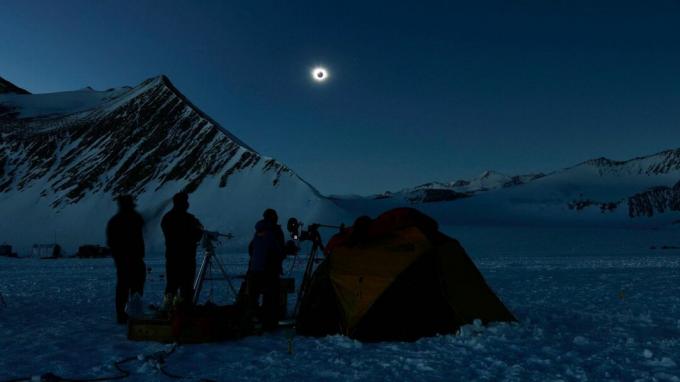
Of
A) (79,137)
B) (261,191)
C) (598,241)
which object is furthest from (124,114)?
(598,241)

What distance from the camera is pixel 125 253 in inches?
357

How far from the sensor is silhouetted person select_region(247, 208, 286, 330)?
8.45 meters

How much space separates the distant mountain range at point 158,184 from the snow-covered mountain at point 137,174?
0.58 feet

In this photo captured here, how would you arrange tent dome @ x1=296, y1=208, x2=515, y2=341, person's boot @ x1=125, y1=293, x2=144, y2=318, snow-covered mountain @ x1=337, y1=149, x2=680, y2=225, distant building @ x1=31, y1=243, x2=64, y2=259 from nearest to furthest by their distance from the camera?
tent dome @ x1=296, y1=208, x2=515, y2=341 < person's boot @ x1=125, y1=293, x2=144, y2=318 < distant building @ x1=31, y1=243, x2=64, y2=259 < snow-covered mountain @ x1=337, y1=149, x2=680, y2=225

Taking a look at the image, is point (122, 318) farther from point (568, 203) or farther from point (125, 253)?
point (568, 203)

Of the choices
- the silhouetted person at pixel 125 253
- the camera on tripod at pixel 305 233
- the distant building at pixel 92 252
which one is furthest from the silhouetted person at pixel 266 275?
the distant building at pixel 92 252

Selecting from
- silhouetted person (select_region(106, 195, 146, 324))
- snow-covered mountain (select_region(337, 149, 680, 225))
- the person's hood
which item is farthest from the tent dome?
snow-covered mountain (select_region(337, 149, 680, 225))

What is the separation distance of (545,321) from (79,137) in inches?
3938

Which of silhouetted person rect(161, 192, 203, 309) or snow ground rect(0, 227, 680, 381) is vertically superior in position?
silhouetted person rect(161, 192, 203, 309)

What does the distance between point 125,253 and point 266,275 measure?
2543 mm

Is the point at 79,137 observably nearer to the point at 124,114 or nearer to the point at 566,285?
the point at 124,114

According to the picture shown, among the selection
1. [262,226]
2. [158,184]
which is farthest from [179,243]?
[158,184]

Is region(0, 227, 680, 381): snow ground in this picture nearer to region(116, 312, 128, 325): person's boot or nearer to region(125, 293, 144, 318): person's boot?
region(116, 312, 128, 325): person's boot

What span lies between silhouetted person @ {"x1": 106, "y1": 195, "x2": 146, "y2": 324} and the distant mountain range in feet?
144
